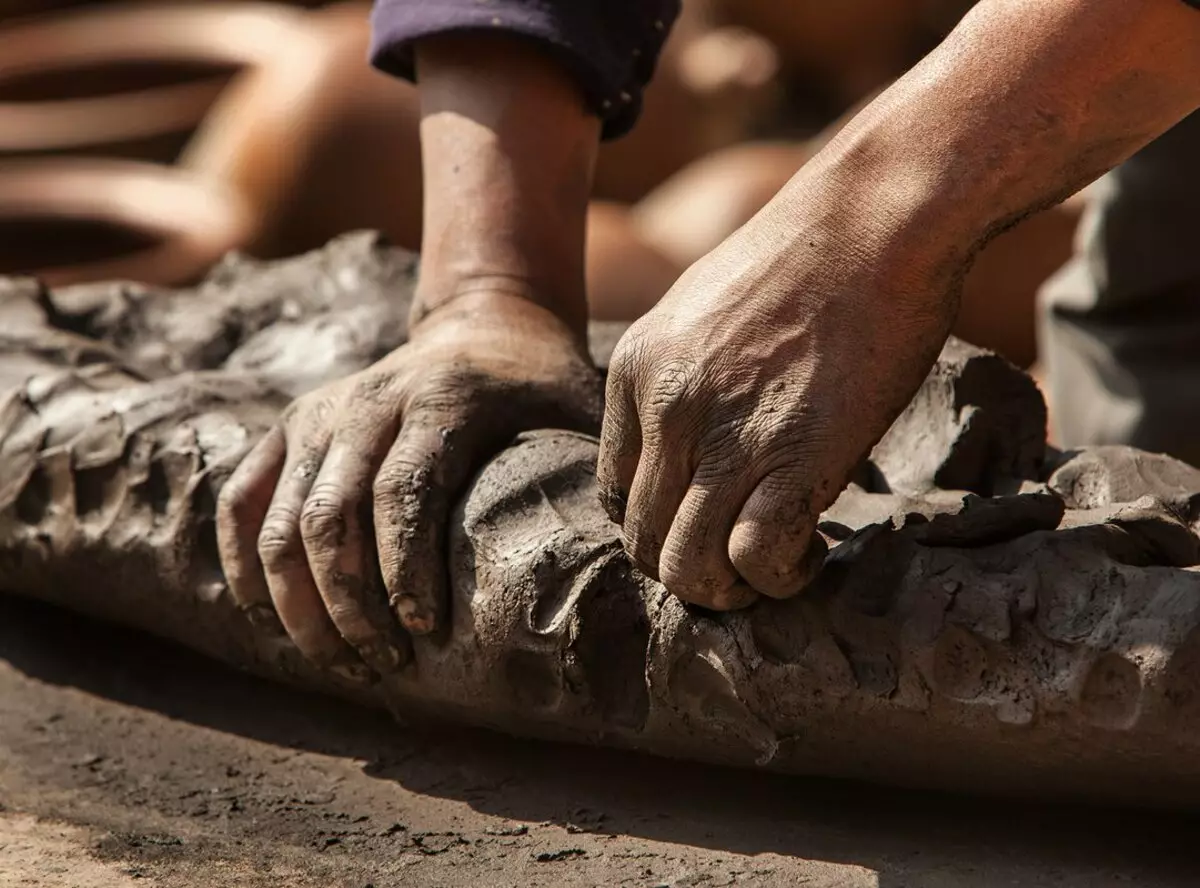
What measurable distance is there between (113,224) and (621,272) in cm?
115

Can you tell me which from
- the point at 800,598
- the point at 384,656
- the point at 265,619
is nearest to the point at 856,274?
the point at 800,598

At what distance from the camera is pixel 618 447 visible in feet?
3.96

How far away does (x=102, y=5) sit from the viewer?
4.48 m

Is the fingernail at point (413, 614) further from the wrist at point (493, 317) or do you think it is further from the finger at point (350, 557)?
the wrist at point (493, 317)

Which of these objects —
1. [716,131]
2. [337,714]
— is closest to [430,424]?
[337,714]

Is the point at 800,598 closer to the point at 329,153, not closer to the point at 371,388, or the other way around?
the point at 371,388

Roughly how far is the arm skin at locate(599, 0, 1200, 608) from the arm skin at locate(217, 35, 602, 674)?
0.26m

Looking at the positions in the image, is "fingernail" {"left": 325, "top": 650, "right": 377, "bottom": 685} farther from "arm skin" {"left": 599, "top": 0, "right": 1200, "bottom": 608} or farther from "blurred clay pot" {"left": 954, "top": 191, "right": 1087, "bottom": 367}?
"blurred clay pot" {"left": 954, "top": 191, "right": 1087, "bottom": 367}

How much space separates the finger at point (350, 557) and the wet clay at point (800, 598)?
4 centimetres

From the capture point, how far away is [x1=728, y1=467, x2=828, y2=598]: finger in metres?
1.12

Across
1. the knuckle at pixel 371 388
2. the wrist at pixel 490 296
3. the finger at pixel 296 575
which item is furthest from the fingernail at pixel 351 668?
the wrist at pixel 490 296

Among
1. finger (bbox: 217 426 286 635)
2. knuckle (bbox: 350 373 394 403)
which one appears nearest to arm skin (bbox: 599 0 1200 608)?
knuckle (bbox: 350 373 394 403)

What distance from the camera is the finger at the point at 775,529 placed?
1.12 meters

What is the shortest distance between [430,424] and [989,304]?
2.36 metres
